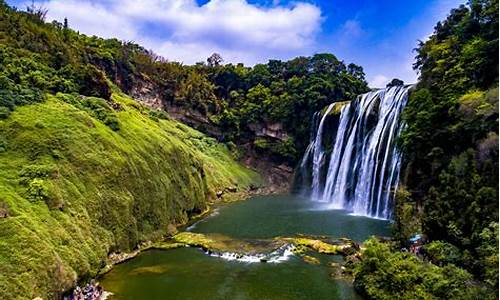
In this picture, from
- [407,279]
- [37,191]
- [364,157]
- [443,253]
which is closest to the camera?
[407,279]

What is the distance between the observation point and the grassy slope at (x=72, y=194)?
65.4ft

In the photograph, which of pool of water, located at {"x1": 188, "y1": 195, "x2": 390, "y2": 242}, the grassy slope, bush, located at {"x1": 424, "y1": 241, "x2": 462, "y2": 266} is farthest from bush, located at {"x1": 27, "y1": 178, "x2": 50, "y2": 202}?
bush, located at {"x1": 424, "y1": 241, "x2": 462, "y2": 266}

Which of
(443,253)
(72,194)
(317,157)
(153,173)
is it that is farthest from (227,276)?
(317,157)

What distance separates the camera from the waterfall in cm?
4575

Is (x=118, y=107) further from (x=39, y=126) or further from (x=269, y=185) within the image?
(x=269, y=185)

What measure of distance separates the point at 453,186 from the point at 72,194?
72.4 feet

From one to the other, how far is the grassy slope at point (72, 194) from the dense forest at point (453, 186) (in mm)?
15532

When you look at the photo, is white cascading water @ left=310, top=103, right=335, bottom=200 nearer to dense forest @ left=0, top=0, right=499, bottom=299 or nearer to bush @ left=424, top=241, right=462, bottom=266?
dense forest @ left=0, top=0, right=499, bottom=299

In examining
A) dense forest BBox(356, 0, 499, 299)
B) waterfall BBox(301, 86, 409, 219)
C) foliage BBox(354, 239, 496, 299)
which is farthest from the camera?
waterfall BBox(301, 86, 409, 219)

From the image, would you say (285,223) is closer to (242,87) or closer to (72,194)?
(72,194)

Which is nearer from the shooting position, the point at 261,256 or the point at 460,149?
the point at 460,149

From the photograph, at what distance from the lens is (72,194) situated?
27.0m

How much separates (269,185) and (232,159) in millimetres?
8438

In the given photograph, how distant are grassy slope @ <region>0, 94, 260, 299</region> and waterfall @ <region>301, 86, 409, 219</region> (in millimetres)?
19886
